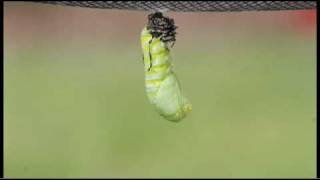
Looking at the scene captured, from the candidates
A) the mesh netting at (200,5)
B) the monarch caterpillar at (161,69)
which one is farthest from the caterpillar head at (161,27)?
the mesh netting at (200,5)

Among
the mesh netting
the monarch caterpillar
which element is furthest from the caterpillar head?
the mesh netting

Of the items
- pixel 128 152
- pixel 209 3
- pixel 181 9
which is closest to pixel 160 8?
pixel 181 9

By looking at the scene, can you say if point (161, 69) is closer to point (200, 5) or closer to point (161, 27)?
point (161, 27)

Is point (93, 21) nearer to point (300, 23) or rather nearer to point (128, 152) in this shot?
point (128, 152)

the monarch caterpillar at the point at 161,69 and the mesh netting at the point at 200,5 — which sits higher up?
the mesh netting at the point at 200,5

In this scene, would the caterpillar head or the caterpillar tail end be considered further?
the caterpillar tail end

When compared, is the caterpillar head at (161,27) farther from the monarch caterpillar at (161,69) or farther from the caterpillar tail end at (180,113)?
the caterpillar tail end at (180,113)

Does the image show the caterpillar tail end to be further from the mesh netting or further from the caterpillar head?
the mesh netting
